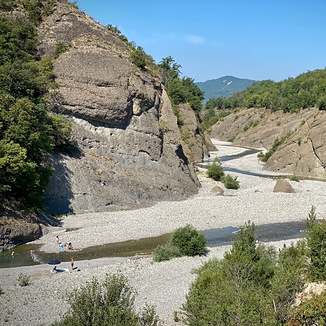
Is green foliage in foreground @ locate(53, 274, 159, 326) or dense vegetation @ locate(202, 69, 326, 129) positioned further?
dense vegetation @ locate(202, 69, 326, 129)

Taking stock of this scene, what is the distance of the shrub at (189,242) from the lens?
2509 centimetres

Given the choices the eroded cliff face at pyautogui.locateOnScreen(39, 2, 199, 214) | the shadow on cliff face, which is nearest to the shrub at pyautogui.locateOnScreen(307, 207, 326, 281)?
the shadow on cliff face

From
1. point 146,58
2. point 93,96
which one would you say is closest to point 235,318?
point 93,96

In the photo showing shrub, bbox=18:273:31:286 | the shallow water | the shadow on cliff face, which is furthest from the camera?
the shadow on cliff face

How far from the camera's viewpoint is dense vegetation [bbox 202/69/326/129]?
108 m

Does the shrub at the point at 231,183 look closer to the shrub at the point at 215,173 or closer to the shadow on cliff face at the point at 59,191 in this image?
the shrub at the point at 215,173

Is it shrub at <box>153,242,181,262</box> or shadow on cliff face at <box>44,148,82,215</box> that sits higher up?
shadow on cliff face at <box>44,148,82,215</box>

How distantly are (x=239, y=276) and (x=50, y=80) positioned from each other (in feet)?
114

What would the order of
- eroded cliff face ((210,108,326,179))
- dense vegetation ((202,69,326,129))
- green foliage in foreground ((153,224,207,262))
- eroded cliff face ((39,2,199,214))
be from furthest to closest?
1. dense vegetation ((202,69,326,129))
2. eroded cliff face ((210,108,326,179))
3. eroded cliff face ((39,2,199,214))
4. green foliage in foreground ((153,224,207,262))

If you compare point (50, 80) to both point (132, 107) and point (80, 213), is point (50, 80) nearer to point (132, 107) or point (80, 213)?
point (132, 107)

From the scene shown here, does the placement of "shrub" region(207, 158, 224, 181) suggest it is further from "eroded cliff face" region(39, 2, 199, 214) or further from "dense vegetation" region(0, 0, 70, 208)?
"dense vegetation" region(0, 0, 70, 208)

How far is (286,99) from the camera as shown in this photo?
115750 millimetres

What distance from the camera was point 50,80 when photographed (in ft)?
141

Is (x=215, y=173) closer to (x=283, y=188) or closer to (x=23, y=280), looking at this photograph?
(x=283, y=188)
